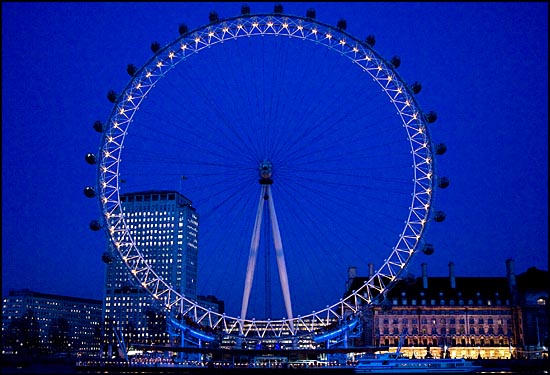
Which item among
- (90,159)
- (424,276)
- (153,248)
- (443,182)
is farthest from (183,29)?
(153,248)

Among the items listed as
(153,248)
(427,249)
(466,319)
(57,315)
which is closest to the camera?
(427,249)

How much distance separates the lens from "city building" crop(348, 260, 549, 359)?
307 feet

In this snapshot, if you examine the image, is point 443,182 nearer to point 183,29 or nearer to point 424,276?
point 183,29

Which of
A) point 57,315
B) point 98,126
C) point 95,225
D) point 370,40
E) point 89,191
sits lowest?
point 57,315

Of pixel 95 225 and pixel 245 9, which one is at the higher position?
pixel 245 9

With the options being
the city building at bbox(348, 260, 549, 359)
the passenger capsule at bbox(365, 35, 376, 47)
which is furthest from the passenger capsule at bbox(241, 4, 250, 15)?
the city building at bbox(348, 260, 549, 359)

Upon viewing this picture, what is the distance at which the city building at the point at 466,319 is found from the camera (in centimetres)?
9350

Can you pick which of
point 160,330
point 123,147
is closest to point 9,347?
point 160,330

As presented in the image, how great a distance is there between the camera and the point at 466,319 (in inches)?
3782

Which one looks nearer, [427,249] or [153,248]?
[427,249]

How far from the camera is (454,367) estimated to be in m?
54.0

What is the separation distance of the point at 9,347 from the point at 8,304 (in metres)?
43.2

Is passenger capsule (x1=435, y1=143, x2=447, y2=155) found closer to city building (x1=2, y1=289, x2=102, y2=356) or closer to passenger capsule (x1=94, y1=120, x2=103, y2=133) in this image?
passenger capsule (x1=94, y1=120, x2=103, y2=133)

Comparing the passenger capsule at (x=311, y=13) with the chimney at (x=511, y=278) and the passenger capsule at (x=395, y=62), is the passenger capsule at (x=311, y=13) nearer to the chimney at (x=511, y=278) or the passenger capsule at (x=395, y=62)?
the passenger capsule at (x=395, y=62)
